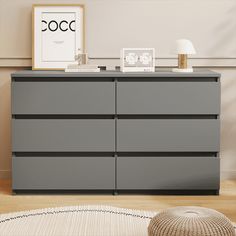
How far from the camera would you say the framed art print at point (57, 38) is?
4.13m

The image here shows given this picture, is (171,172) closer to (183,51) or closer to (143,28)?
(183,51)

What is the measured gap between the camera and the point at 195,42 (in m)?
4.18

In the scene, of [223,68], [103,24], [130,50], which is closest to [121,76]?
[130,50]

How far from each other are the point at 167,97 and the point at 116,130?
0.37 m

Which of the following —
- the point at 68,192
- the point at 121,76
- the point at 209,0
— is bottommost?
the point at 68,192

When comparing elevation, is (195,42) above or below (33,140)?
above

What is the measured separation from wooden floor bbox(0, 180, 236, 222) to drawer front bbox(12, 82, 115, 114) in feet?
1.69

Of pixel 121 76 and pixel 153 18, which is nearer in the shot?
pixel 121 76

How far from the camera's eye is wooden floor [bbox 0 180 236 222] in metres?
3.50

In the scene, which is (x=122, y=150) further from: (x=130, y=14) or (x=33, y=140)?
(x=130, y=14)

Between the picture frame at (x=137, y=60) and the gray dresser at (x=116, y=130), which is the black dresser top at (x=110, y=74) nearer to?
the gray dresser at (x=116, y=130)

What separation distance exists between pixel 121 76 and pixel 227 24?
0.92 meters

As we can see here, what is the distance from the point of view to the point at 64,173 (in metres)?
3.80

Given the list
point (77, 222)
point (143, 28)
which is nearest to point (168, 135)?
point (143, 28)
